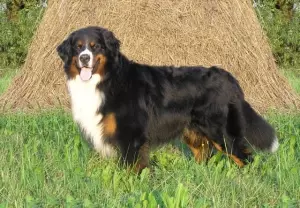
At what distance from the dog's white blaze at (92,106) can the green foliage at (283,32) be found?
1560 cm

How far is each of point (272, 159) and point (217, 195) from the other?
1353mm

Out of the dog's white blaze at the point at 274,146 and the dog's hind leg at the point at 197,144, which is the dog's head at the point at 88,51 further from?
the dog's white blaze at the point at 274,146

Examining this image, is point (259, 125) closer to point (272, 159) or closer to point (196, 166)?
point (272, 159)

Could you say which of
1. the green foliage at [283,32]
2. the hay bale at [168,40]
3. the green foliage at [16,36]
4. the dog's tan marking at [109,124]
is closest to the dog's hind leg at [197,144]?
the dog's tan marking at [109,124]

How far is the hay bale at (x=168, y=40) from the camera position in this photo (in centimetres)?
892

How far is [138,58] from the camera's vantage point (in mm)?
8906

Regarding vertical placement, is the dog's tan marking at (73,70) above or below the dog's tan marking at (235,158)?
above

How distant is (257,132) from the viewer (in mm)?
5719

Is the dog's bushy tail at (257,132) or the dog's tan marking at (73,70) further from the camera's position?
the dog's bushy tail at (257,132)

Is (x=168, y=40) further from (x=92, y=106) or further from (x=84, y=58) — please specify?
(x=84, y=58)

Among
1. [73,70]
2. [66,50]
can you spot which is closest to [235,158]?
[73,70]

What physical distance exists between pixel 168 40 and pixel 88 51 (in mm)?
4184

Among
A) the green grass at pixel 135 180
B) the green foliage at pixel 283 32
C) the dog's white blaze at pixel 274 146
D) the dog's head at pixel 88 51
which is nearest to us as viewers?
the green grass at pixel 135 180

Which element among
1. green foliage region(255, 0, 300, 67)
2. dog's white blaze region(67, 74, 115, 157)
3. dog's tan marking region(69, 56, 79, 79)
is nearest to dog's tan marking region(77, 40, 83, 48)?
dog's tan marking region(69, 56, 79, 79)
